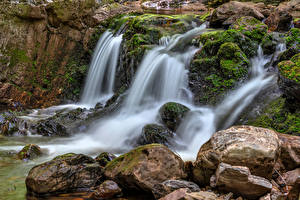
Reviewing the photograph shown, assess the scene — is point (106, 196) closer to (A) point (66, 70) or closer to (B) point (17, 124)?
(B) point (17, 124)

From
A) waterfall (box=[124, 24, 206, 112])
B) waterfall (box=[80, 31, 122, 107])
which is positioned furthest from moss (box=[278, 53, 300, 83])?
waterfall (box=[80, 31, 122, 107])

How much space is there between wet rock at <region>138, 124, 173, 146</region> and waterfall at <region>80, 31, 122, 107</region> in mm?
5049

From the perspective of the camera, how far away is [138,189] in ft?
11.6

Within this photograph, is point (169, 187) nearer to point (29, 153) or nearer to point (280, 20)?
point (29, 153)

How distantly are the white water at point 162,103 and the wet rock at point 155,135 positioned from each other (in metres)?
0.25

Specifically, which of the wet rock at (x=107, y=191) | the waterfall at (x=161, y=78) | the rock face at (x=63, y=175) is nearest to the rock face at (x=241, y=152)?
the wet rock at (x=107, y=191)

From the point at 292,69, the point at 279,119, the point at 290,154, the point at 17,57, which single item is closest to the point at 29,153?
the point at 290,154

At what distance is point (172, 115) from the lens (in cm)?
631

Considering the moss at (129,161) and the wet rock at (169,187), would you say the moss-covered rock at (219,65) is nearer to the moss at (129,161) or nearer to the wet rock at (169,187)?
the moss at (129,161)

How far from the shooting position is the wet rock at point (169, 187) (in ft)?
10.5

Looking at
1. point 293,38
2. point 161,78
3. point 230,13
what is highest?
point 230,13

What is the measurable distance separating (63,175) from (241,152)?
7.81 ft

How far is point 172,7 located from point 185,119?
12328mm

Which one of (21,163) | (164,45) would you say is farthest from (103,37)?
(21,163)
